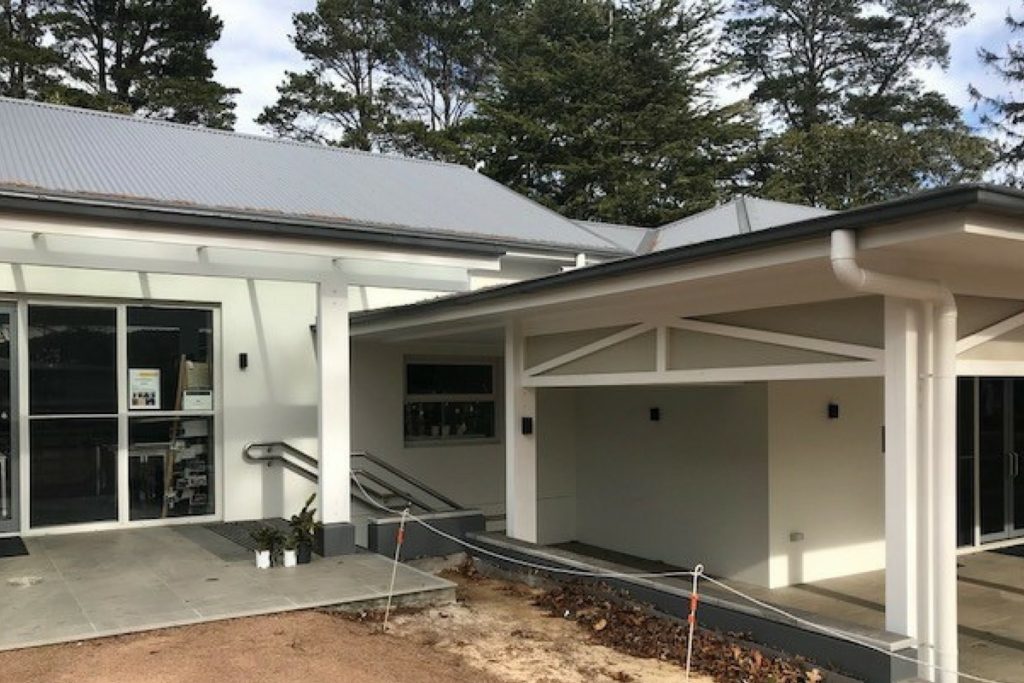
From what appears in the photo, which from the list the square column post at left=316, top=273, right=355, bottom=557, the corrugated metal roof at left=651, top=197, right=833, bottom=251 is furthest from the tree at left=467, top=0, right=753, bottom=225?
the square column post at left=316, top=273, right=355, bottom=557

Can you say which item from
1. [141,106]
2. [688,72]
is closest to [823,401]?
[688,72]

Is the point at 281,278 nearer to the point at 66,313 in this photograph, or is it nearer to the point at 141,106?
the point at 66,313

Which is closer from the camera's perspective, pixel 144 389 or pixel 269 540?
pixel 269 540

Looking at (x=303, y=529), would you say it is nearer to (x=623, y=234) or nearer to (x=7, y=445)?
(x=7, y=445)

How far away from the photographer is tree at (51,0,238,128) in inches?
977

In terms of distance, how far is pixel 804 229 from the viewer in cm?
482

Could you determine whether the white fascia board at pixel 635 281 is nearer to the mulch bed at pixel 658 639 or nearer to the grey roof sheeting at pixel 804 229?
the grey roof sheeting at pixel 804 229

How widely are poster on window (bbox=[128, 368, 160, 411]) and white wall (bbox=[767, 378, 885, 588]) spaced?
6672 mm

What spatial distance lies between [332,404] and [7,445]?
3.59 meters

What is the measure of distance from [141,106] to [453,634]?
2353 centimetres

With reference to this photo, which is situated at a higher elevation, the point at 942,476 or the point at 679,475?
the point at 942,476

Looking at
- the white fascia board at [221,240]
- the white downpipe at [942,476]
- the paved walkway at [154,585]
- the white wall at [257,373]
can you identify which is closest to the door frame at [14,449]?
the paved walkway at [154,585]

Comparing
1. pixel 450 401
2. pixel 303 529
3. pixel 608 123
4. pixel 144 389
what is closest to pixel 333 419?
pixel 303 529

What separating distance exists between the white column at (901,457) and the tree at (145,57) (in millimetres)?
23495
